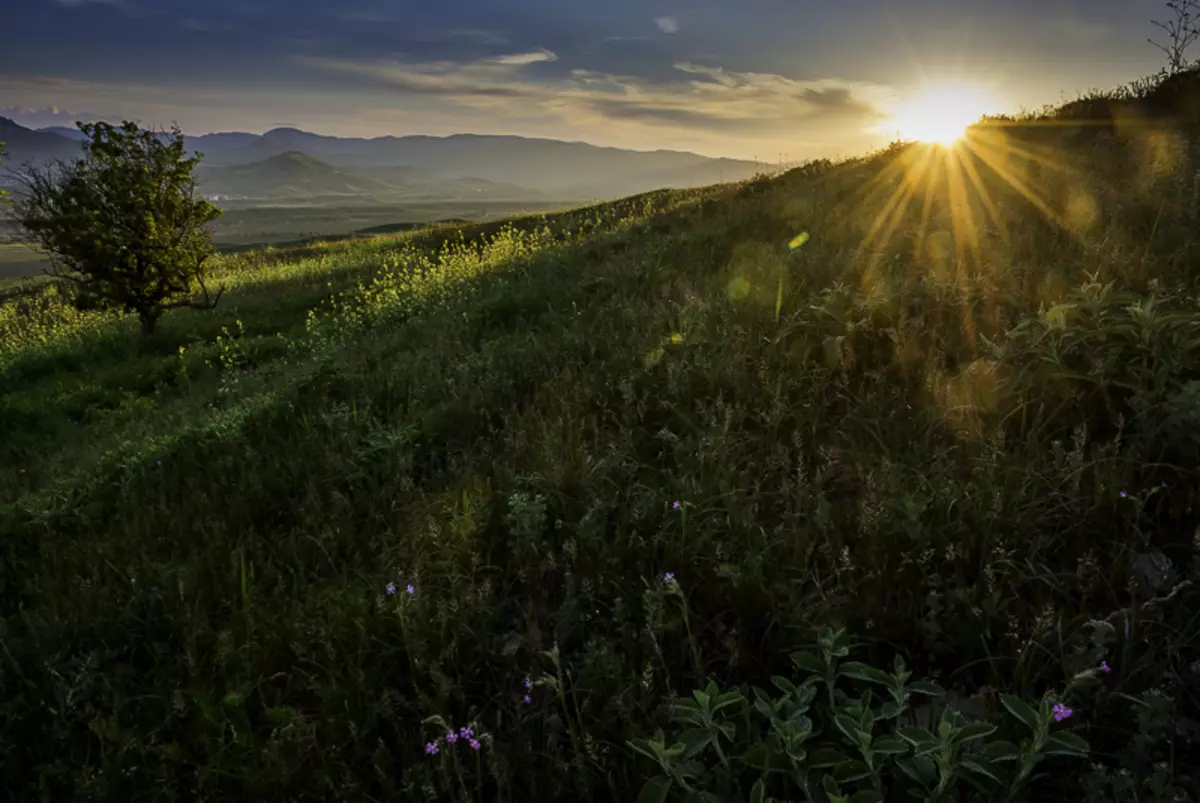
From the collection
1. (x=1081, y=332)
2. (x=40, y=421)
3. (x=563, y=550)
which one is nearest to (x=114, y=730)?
(x=563, y=550)

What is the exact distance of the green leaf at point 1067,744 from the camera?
167cm

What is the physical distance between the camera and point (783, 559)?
9.35ft

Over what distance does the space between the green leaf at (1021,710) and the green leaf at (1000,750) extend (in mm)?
79

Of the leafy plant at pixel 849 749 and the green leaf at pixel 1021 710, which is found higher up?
the green leaf at pixel 1021 710

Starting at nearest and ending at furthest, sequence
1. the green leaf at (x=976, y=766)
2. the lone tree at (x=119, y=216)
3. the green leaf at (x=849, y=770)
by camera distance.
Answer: the green leaf at (x=976, y=766), the green leaf at (x=849, y=770), the lone tree at (x=119, y=216)

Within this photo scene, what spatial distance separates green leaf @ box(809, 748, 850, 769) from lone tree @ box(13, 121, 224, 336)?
16.9 metres

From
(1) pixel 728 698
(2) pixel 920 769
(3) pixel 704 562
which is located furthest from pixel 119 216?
(2) pixel 920 769

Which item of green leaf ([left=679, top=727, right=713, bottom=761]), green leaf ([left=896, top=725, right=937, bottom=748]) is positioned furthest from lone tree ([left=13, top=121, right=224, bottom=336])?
green leaf ([left=896, top=725, right=937, bottom=748])

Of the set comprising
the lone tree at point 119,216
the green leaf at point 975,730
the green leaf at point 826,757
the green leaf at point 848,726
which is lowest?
the green leaf at point 826,757

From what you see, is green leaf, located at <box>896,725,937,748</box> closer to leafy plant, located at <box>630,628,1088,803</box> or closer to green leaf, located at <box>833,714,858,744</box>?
leafy plant, located at <box>630,628,1088,803</box>

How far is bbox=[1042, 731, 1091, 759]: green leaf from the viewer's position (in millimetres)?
1667

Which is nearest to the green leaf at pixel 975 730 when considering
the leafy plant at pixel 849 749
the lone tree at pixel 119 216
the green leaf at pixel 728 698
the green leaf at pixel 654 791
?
the leafy plant at pixel 849 749

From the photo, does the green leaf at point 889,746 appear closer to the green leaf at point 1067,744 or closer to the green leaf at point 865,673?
the green leaf at point 865,673

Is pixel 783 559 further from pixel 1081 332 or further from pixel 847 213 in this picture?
pixel 847 213
